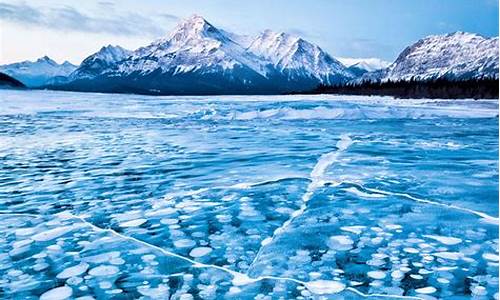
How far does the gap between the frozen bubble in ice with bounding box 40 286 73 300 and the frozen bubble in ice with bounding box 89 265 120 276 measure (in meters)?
0.34

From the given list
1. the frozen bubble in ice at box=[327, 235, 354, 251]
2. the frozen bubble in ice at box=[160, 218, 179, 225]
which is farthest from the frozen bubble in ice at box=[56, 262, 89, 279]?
the frozen bubble in ice at box=[327, 235, 354, 251]

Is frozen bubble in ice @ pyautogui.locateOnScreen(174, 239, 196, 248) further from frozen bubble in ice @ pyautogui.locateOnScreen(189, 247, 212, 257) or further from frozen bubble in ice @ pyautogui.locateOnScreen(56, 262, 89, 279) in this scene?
frozen bubble in ice @ pyautogui.locateOnScreen(56, 262, 89, 279)

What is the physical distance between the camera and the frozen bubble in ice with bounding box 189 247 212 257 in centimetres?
460

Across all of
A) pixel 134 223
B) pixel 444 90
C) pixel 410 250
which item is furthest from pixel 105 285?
pixel 444 90

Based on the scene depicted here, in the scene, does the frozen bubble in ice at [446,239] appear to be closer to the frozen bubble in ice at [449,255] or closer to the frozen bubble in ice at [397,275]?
Answer: the frozen bubble in ice at [449,255]

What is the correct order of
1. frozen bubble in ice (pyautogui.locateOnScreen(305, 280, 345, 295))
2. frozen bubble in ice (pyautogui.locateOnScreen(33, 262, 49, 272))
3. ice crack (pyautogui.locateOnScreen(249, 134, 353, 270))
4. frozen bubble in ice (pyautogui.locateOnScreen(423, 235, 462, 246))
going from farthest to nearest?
1. ice crack (pyautogui.locateOnScreen(249, 134, 353, 270))
2. frozen bubble in ice (pyautogui.locateOnScreen(423, 235, 462, 246))
3. frozen bubble in ice (pyautogui.locateOnScreen(33, 262, 49, 272))
4. frozen bubble in ice (pyautogui.locateOnScreen(305, 280, 345, 295))

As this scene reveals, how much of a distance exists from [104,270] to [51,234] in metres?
1.34

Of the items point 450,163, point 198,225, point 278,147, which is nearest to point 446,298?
point 198,225

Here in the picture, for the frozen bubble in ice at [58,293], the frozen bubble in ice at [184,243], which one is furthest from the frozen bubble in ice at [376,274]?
the frozen bubble in ice at [58,293]

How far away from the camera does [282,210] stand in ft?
→ 20.3

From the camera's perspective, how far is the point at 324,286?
12.7ft

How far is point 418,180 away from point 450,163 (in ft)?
7.30

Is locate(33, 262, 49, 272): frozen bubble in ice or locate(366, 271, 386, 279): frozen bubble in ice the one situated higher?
locate(366, 271, 386, 279): frozen bubble in ice

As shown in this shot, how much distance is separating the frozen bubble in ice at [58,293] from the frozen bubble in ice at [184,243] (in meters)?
1.29
